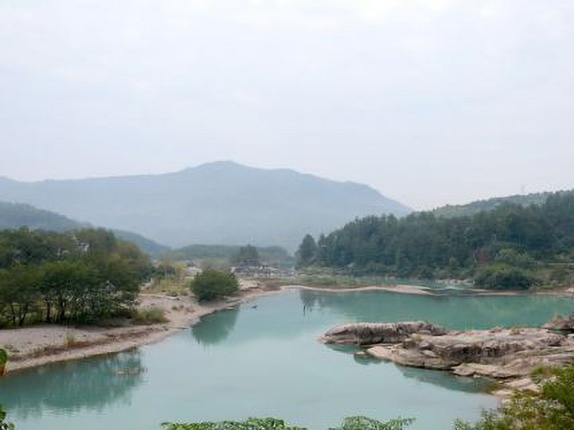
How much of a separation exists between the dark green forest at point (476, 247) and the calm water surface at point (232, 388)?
156 ft

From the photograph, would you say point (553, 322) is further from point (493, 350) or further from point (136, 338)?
point (136, 338)

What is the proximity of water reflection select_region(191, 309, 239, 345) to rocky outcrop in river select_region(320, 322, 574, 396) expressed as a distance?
493 inches

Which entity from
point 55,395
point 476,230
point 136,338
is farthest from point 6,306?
point 476,230

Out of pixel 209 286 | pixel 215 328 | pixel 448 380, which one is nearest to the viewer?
pixel 448 380

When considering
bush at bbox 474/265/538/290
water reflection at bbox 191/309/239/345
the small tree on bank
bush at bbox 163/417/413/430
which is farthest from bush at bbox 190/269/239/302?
the small tree on bank

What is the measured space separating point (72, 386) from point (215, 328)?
21.4 m

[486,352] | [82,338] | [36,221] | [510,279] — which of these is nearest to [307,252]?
[510,279]

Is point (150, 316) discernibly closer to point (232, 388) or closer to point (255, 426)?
point (232, 388)

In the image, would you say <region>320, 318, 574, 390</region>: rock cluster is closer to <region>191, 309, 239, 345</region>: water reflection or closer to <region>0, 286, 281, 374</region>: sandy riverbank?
<region>191, 309, 239, 345</region>: water reflection

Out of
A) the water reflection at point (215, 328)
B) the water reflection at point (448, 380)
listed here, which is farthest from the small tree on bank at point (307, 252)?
the water reflection at point (448, 380)

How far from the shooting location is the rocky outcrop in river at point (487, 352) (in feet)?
109

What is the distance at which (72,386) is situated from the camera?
32.1m

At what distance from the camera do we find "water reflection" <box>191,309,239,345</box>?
156 feet

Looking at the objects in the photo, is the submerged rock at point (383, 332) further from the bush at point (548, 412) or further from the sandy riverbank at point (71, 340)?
the bush at point (548, 412)
